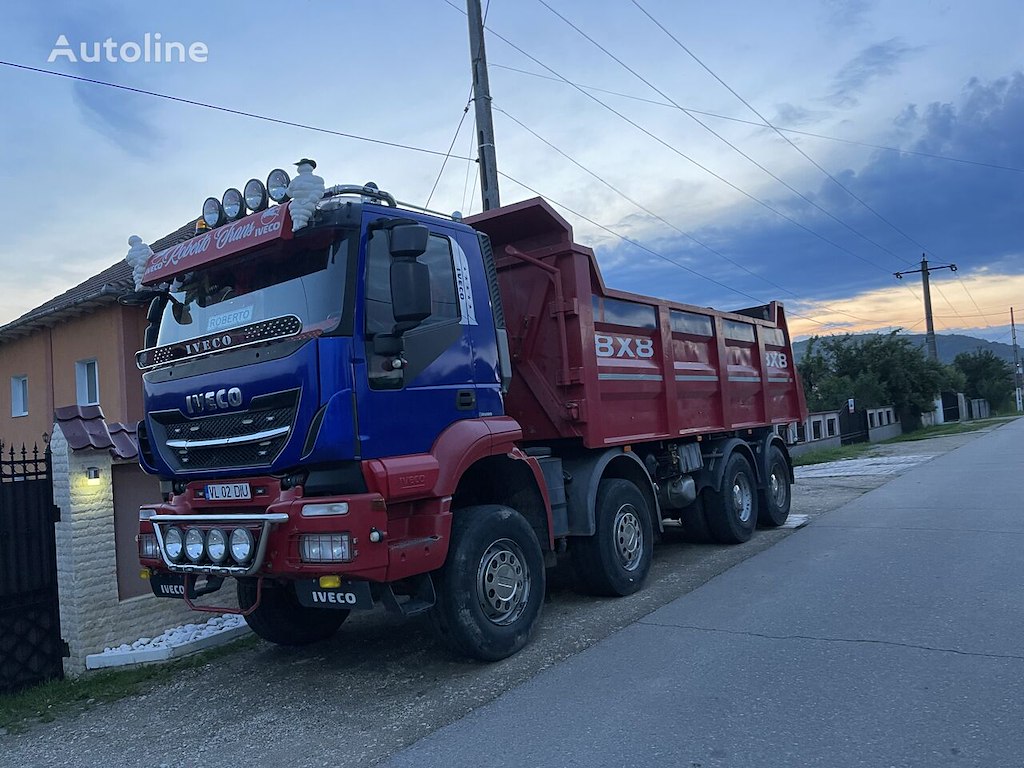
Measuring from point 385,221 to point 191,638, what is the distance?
4064mm

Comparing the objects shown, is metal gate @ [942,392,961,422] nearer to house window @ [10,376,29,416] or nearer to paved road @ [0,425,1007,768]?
house window @ [10,376,29,416]

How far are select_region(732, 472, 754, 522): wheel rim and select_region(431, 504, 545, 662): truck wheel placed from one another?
14.8ft

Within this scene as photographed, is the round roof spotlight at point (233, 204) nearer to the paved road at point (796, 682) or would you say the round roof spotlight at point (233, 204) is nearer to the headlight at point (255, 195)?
the headlight at point (255, 195)

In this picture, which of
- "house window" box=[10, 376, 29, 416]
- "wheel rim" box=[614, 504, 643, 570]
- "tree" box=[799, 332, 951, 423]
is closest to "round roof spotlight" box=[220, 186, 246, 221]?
"wheel rim" box=[614, 504, 643, 570]

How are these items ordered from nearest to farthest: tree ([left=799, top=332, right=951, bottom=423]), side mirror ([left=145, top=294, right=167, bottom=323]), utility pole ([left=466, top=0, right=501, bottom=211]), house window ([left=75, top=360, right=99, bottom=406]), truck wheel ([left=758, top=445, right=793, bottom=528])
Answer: side mirror ([left=145, top=294, right=167, bottom=323])
truck wheel ([left=758, top=445, right=793, bottom=528])
utility pole ([left=466, top=0, right=501, bottom=211])
house window ([left=75, top=360, right=99, bottom=406])
tree ([left=799, top=332, right=951, bottom=423])

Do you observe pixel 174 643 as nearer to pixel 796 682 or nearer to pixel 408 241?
pixel 408 241

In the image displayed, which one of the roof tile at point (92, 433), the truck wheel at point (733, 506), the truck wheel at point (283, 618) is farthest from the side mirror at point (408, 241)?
the truck wheel at point (733, 506)

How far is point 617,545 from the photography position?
724 cm

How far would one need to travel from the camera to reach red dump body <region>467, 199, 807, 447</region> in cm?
699

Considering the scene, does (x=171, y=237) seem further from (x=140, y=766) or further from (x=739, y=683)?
(x=739, y=683)

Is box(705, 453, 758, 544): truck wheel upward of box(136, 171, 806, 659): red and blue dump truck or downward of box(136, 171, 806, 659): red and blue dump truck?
downward

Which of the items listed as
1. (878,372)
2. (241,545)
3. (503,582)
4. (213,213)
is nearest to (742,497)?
(503,582)

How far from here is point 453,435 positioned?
17.6ft

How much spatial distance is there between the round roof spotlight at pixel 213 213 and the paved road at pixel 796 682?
378 cm
